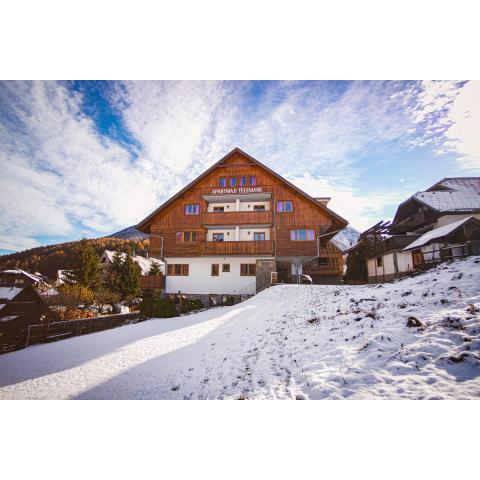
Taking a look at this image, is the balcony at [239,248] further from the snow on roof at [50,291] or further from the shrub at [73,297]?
the snow on roof at [50,291]

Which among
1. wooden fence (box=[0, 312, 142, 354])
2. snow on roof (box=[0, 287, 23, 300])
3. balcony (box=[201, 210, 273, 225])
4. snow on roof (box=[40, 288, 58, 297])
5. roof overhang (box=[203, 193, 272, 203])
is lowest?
wooden fence (box=[0, 312, 142, 354])

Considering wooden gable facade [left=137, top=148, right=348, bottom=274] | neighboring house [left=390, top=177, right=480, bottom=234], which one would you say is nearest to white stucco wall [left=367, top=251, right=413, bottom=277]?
neighboring house [left=390, top=177, right=480, bottom=234]

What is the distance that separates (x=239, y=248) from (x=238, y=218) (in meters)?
2.37

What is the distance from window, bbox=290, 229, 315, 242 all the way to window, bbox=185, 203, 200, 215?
779 centimetres

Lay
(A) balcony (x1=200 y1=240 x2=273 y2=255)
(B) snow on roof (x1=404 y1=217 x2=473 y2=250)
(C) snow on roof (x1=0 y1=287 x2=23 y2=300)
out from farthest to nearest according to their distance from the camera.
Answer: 1. (A) balcony (x1=200 y1=240 x2=273 y2=255)
2. (B) snow on roof (x1=404 y1=217 x2=473 y2=250)
3. (C) snow on roof (x1=0 y1=287 x2=23 y2=300)

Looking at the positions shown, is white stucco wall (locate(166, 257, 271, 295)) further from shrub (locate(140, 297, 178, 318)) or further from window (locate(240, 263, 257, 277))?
shrub (locate(140, 297, 178, 318))

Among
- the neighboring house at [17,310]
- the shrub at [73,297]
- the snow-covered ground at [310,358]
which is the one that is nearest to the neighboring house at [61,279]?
the shrub at [73,297]

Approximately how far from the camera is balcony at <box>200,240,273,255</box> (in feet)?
56.7

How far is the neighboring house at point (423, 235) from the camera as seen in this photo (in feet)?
30.7

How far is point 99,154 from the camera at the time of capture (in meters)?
8.07

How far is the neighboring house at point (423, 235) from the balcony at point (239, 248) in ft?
28.7
